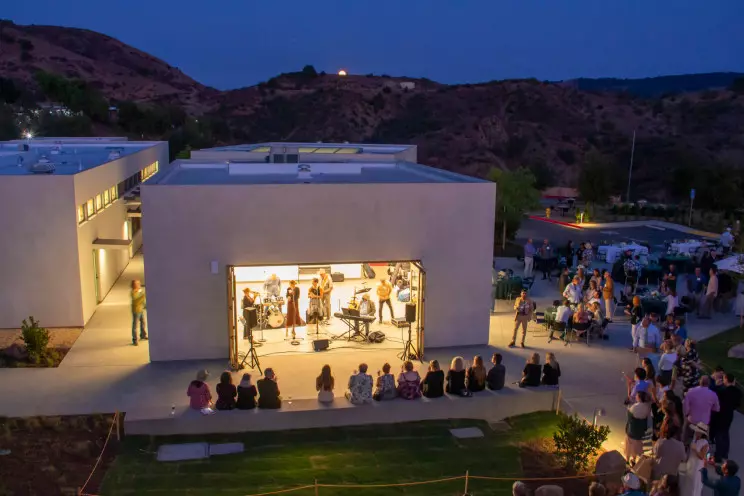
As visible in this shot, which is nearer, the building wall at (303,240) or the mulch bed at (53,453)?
the mulch bed at (53,453)

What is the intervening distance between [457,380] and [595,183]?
2761 centimetres

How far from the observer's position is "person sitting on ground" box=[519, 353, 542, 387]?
11305 millimetres

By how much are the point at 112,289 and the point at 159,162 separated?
48.6 ft

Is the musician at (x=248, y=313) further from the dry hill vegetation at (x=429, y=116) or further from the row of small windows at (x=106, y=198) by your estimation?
the dry hill vegetation at (x=429, y=116)

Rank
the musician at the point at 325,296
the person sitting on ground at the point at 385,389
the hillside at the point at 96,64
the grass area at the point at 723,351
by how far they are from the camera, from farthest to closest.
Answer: the hillside at the point at 96,64
the musician at the point at 325,296
the grass area at the point at 723,351
the person sitting on ground at the point at 385,389

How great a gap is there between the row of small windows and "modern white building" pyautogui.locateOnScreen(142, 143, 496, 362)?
8.28 ft

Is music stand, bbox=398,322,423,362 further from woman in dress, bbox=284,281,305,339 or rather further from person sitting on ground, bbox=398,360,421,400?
woman in dress, bbox=284,281,305,339

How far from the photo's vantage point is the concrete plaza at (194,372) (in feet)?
35.8

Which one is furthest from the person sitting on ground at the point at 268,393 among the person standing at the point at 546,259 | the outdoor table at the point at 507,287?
the person standing at the point at 546,259

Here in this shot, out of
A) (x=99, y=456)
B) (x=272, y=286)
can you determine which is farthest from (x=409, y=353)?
(x=99, y=456)

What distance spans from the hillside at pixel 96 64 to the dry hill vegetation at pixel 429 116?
0.32 m

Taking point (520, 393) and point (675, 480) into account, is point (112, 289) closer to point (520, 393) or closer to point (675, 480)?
point (520, 393)

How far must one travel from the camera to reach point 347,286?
761 inches

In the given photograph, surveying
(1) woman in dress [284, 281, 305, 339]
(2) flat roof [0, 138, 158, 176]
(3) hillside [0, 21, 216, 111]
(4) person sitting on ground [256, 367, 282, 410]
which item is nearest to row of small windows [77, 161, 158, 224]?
(2) flat roof [0, 138, 158, 176]
